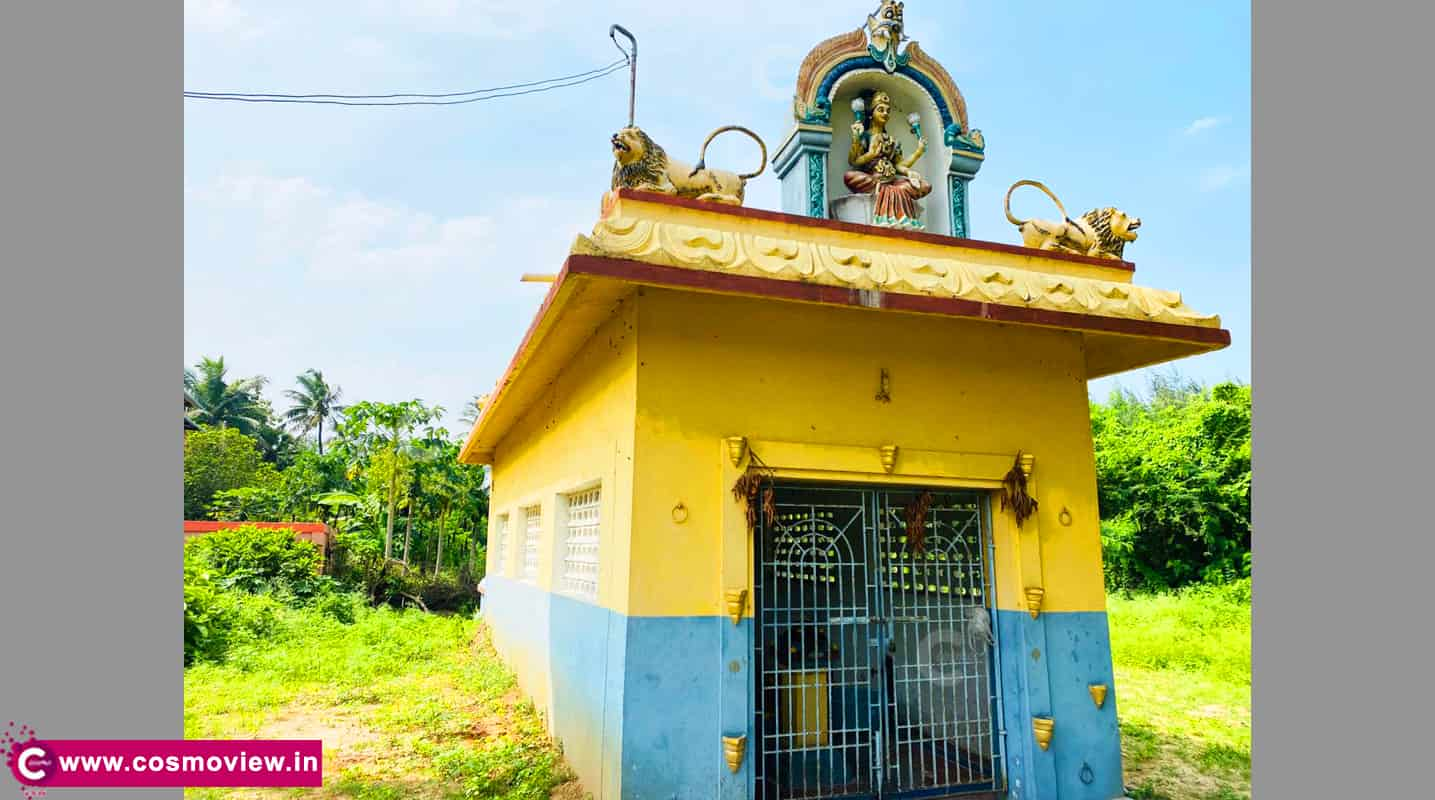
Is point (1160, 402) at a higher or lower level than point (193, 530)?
higher

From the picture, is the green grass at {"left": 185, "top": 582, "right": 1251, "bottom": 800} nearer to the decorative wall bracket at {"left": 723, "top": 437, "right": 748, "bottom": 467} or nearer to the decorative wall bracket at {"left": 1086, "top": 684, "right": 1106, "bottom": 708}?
the decorative wall bracket at {"left": 1086, "top": 684, "right": 1106, "bottom": 708}

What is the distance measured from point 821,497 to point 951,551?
0.98 m

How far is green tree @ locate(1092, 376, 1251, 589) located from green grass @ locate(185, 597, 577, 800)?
14066mm

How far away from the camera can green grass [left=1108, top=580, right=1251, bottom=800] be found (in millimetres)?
6375

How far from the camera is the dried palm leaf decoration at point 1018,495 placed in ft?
17.9

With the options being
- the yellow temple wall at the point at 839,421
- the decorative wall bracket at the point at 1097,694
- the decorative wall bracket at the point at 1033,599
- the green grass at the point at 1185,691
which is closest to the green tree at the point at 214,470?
the green grass at the point at 1185,691

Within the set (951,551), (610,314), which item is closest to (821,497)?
(951,551)

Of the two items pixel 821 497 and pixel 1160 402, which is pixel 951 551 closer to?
pixel 821 497

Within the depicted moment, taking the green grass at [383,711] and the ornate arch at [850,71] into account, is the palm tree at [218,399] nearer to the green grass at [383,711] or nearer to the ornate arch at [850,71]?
the green grass at [383,711]

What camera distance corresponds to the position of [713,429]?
4918 millimetres

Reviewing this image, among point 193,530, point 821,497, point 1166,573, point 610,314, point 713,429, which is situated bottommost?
point 1166,573

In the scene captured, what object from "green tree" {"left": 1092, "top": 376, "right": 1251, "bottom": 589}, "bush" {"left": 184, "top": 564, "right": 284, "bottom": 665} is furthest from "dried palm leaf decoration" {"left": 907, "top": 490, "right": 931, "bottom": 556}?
"green tree" {"left": 1092, "top": 376, "right": 1251, "bottom": 589}

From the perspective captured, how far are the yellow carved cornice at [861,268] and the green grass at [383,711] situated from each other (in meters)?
3.63

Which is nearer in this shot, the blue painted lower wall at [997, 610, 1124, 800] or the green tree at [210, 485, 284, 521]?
the blue painted lower wall at [997, 610, 1124, 800]
